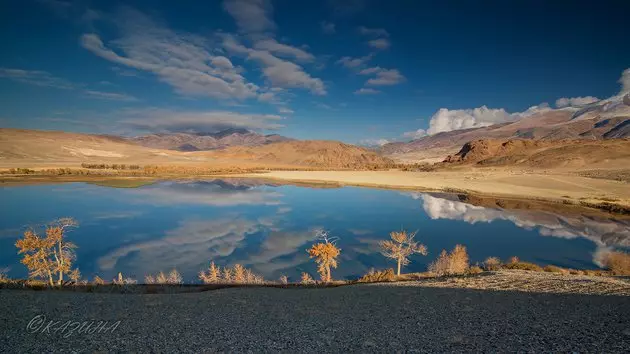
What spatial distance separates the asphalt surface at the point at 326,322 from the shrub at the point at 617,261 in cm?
2547

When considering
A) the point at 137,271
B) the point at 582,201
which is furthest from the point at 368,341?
the point at 582,201

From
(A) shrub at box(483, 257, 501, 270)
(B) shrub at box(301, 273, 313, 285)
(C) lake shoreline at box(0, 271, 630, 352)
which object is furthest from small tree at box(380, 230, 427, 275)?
(C) lake shoreline at box(0, 271, 630, 352)

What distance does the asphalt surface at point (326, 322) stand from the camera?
30.6 ft

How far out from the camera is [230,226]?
5338 centimetres

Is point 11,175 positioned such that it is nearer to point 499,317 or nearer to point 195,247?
point 195,247

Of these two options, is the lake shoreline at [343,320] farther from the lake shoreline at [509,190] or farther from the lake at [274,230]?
the lake shoreline at [509,190]

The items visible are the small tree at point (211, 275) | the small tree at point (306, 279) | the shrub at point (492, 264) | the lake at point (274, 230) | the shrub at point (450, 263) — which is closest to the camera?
the small tree at point (306, 279)

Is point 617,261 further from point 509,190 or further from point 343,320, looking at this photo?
point 509,190

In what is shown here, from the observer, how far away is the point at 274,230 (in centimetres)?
5147

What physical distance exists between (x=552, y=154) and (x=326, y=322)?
16552 cm

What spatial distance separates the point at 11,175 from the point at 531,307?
466 ft

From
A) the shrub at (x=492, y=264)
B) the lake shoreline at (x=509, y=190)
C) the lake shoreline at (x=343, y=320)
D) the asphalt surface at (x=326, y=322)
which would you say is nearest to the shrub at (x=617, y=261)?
the shrub at (x=492, y=264)

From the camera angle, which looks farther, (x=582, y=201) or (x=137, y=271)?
(x=582, y=201)

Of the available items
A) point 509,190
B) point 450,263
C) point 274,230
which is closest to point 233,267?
point 274,230
